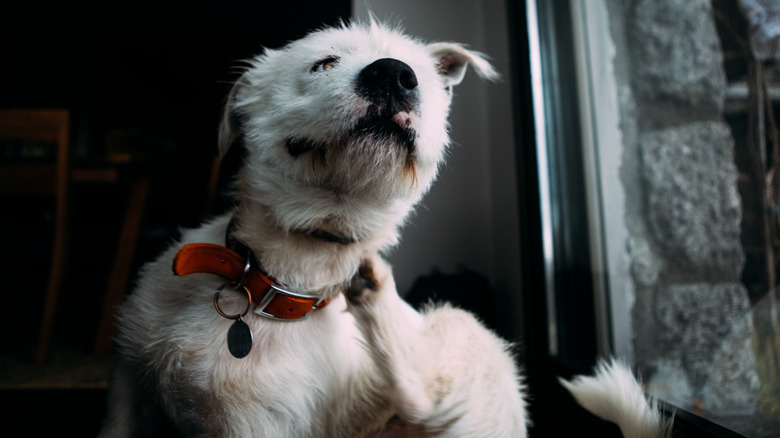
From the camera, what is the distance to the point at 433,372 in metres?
0.63

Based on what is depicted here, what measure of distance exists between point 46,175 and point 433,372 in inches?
76.4

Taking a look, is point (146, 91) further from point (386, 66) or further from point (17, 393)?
point (386, 66)

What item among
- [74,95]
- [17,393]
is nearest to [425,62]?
[17,393]

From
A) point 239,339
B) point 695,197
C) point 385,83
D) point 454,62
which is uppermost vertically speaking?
point 454,62

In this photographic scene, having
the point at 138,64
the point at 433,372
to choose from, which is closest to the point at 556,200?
the point at 433,372

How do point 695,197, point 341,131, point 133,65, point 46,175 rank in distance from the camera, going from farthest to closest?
point 133,65 < point 46,175 < point 695,197 < point 341,131

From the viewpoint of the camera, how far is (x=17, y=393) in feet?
3.81

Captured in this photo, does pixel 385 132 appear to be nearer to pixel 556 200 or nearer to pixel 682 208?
pixel 682 208

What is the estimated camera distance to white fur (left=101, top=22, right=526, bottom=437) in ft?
1.94

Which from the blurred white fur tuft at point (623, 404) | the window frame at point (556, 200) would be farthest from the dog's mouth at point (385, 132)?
the window frame at point (556, 200)

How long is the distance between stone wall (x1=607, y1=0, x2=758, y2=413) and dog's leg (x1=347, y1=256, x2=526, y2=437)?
450 mm

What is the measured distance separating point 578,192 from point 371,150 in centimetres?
96

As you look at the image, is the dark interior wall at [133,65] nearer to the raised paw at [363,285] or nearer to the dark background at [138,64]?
the dark background at [138,64]

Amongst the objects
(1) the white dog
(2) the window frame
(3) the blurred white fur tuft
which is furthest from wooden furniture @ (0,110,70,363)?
(3) the blurred white fur tuft
